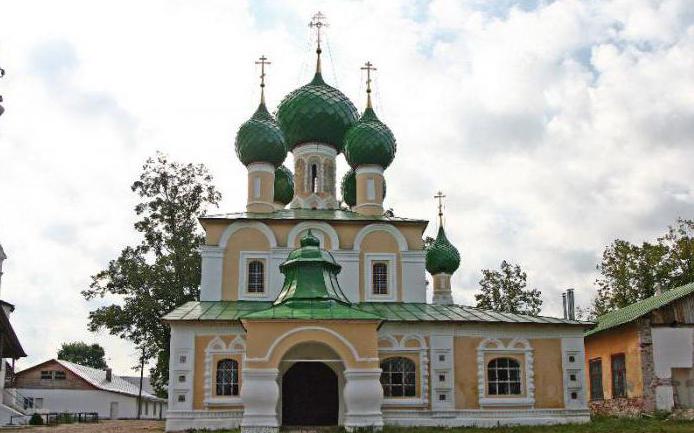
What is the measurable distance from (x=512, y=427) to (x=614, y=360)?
6.65 meters

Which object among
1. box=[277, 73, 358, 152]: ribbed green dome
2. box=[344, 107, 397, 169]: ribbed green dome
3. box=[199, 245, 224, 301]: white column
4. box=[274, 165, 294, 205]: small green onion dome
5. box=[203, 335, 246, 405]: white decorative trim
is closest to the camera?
box=[203, 335, 246, 405]: white decorative trim

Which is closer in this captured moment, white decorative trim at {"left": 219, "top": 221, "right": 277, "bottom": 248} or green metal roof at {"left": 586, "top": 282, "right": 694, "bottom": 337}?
white decorative trim at {"left": 219, "top": 221, "right": 277, "bottom": 248}

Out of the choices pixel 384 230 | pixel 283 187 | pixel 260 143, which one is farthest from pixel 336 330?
pixel 283 187

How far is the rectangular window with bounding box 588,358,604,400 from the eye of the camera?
23.2m

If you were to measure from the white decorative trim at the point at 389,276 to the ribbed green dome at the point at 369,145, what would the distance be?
325cm

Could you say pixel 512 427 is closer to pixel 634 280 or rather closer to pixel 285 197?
pixel 285 197

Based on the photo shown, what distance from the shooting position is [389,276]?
67.1 ft

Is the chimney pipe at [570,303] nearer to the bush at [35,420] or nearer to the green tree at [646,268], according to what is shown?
the green tree at [646,268]

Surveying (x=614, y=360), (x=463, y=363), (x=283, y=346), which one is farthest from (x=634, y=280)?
(x=283, y=346)

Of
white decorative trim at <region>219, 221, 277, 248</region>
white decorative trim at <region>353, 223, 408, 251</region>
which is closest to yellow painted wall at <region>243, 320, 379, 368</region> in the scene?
white decorative trim at <region>219, 221, 277, 248</region>

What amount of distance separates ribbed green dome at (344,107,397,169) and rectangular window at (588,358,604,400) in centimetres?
910

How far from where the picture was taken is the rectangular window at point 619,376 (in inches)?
844

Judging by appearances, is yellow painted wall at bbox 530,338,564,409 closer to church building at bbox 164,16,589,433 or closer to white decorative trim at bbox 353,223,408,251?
church building at bbox 164,16,589,433

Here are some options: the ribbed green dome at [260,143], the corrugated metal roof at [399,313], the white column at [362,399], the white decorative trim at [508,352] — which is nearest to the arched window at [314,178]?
the ribbed green dome at [260,143]
